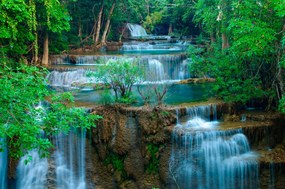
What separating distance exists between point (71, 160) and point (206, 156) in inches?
157

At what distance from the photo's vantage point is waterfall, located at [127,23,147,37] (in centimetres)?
3400

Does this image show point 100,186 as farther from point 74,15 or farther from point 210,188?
point 74,15

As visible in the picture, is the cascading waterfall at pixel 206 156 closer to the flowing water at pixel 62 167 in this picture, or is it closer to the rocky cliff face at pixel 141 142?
the rocky cliff face at pixel 141 142

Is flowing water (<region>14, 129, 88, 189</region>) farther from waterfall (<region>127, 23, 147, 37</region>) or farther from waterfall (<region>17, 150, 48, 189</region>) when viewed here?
waterfall (<region>127, 23, 147, 37</region>)

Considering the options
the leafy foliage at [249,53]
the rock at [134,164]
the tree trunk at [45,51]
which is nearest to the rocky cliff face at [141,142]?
the rock at [134,164]

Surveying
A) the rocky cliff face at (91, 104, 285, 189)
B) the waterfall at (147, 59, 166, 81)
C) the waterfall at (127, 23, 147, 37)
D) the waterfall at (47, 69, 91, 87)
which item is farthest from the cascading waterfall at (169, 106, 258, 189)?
the waterfall at (127, 23, 147, 37)

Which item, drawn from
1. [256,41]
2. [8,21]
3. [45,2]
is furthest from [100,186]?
[45,2]

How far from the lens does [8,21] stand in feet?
47.1

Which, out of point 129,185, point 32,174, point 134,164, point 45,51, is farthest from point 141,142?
point 45,51

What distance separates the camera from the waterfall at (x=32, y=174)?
410 inches

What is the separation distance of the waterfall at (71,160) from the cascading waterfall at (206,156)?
107 inches

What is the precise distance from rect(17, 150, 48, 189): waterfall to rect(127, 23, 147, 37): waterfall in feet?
80.7

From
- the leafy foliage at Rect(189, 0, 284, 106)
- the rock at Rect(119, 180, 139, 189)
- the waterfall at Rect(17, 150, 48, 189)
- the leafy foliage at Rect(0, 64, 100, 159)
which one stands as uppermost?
the leafy foliage at Rect(189, 0, 284, 106)

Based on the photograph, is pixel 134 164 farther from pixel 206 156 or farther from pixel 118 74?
pixel 118 74
